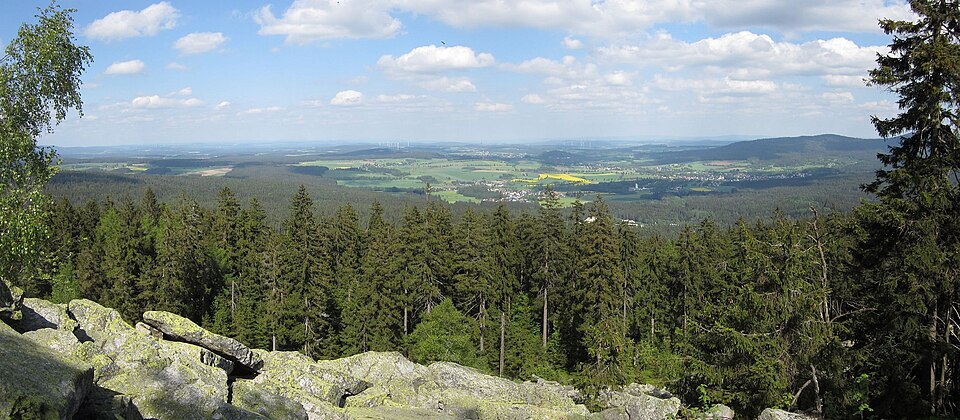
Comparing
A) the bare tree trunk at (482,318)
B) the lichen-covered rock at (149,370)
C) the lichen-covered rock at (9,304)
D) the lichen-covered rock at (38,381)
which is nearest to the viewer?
the lichen-covered rock at (38,381)

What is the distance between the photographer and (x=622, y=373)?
2330 cm

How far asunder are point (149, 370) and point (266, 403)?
264 cm

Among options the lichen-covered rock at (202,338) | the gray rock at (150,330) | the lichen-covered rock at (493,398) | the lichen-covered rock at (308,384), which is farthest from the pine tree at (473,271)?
the gray rock at (150,330)

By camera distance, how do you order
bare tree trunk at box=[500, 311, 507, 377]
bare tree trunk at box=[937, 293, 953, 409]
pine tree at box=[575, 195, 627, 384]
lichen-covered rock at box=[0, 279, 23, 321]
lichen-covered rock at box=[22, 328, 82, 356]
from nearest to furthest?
lichen-covered rock at box=[0, 279, 23, 321] → lichen-covered rock at box=[22, 328, 82, 356] → bare tree trunk at box=[937, 293, 953, 409] → pine tree at box=[575, 195, 627, 384] → bare tree trunk at box=[500, 311, 507, 377]

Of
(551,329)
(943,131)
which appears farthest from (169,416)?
(551,329)

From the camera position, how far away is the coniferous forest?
643 inches

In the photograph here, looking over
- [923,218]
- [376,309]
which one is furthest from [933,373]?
[376,309]

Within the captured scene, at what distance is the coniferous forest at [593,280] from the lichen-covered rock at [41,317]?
1.64 meters

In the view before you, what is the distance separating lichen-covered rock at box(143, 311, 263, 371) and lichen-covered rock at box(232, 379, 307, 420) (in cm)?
249

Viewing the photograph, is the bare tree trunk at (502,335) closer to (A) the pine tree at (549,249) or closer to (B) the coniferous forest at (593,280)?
(B) the coniferous forest at (593,280)

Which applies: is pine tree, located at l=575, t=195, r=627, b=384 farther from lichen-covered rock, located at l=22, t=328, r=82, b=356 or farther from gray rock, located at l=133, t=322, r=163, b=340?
lichen-covered rock, located at l=22, t=328, r=82, b=356

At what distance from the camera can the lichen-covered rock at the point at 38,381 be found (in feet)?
22.9

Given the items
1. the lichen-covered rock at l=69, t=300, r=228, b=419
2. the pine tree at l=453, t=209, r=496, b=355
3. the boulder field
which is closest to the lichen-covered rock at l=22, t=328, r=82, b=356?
the boulder field

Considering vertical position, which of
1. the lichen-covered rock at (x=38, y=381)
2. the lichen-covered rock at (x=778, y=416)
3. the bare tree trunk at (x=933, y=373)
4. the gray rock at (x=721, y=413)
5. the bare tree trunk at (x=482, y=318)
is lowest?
the bare tree trunk at (x=482, y=318)
